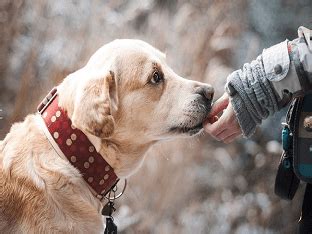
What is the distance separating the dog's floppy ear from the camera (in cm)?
166

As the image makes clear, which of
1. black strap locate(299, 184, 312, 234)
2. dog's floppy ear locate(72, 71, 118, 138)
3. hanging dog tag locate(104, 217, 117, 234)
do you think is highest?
dog's floppy ear locate(72, 71, 118, 138)

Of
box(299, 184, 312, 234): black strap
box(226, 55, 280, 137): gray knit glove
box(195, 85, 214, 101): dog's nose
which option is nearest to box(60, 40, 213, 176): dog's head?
box(195, 85, 214, 101): dog's nose

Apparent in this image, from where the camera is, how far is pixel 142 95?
188cm

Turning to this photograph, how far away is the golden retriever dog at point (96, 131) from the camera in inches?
66.1

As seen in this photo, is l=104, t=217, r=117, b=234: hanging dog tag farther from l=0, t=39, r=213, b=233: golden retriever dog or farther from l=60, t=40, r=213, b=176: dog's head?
l=60, t=40, r=213, b=176: dog's head

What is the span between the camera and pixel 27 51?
289 cm

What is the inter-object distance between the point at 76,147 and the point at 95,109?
0.52ft

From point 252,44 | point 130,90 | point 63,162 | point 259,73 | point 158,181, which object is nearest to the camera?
point 259,73

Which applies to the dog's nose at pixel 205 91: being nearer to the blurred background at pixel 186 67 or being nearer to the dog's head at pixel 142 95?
the dog's head at pixel 142 95

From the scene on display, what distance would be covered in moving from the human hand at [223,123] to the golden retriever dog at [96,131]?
0.14 feet

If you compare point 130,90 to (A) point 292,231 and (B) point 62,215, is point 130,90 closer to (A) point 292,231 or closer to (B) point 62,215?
(B) point 62,215

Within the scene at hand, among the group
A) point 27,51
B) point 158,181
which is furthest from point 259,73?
point 27,51

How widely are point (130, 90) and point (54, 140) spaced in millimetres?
343

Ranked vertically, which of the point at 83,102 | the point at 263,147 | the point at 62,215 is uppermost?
the point at 83,102
